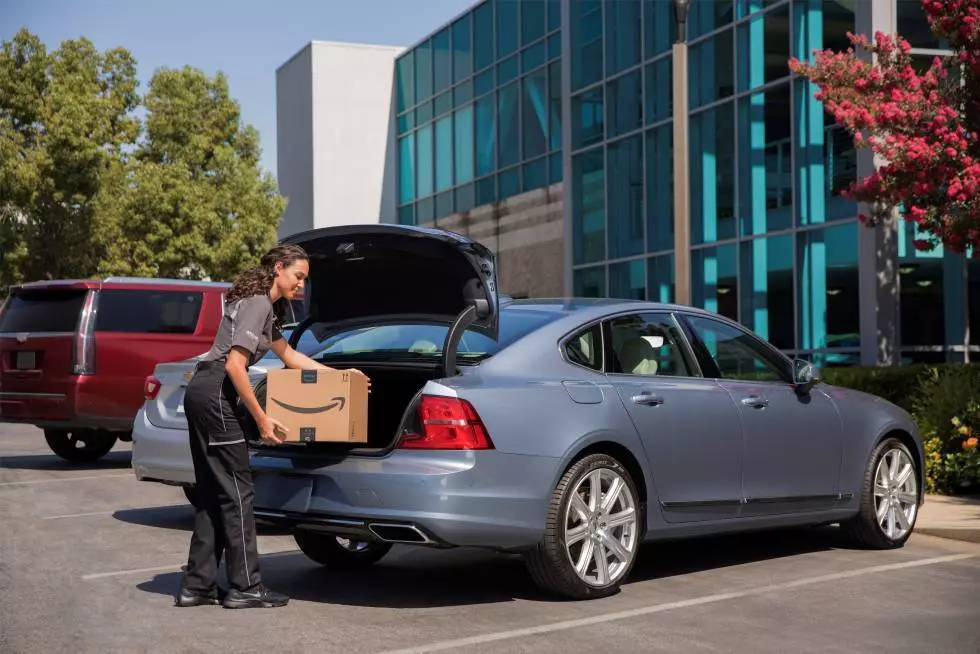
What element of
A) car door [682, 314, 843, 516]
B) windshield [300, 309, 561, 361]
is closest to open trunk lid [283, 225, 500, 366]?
windshield [300, 309, 561, 361]

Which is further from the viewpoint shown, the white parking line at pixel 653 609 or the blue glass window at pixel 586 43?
the blue glass window at pixel 586 43

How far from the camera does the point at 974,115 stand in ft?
46.9

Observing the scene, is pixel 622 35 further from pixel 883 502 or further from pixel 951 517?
pixel 883 502

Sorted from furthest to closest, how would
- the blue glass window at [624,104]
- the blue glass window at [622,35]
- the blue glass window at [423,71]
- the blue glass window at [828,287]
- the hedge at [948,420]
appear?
the blue glass window at [423,71] < the blue glass window at [622,35] < the blue glass window at [624,104] < the blue glass window at [828,287] < the hedge at [948,420]

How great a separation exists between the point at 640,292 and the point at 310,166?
21.0m

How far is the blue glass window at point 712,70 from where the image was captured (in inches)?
884

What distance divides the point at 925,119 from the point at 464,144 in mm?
21687

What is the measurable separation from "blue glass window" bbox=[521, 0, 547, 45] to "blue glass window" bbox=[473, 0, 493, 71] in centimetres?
208

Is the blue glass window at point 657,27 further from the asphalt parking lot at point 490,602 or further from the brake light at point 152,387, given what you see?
the asphalt parking lot at point 490,602

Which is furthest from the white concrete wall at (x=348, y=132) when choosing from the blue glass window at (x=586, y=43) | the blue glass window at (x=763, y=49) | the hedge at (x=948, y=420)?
the hedge at (x=948, y=420)

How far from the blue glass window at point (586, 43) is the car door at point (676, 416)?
19.5 metres

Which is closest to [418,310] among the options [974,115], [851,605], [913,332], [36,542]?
[851,605]

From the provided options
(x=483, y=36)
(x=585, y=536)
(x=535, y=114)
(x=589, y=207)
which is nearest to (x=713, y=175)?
(x=589, y=207)

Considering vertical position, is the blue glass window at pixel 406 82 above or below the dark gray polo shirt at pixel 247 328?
above
